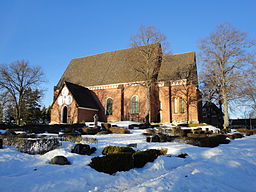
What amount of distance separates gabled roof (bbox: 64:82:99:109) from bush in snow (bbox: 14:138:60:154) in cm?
1789

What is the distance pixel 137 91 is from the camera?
92.3ft

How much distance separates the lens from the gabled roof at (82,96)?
1048 inches

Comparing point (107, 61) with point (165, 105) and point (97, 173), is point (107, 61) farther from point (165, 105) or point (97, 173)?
point (97, 173)

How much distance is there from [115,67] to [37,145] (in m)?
24.0

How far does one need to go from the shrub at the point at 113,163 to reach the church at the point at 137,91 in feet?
60.0

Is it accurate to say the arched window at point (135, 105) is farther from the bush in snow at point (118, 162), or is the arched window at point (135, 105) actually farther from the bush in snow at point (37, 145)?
the bush in snow at point (118, 162)

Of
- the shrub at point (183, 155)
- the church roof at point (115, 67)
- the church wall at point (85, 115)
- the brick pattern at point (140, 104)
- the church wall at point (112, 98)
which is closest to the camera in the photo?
the shrub at point (183, 155)

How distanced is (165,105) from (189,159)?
19071 mm

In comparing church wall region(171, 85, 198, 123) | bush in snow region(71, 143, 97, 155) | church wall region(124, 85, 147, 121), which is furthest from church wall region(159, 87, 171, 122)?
bush in snow region(71, 143, 97, 155)

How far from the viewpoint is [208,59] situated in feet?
76.6

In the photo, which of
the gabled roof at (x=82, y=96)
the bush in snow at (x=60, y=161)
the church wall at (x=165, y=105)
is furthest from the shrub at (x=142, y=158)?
the gabled roof at (x=82, y=96)

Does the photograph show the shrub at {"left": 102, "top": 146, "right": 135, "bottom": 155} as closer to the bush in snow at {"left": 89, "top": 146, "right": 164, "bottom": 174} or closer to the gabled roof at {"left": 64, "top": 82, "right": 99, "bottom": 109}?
the bush in snow at {"left": 89, "top": 146, "right": 164, "bottom": 174}

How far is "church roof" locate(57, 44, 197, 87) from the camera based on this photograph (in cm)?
2720

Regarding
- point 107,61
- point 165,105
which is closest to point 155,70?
point 165,105
